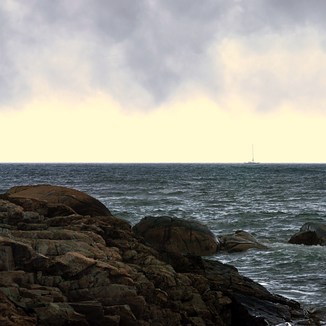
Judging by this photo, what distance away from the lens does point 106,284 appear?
8.61 m

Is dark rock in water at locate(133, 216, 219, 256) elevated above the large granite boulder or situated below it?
below

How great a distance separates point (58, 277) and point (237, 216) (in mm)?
22842

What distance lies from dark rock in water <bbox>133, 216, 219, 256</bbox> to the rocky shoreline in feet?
17.3

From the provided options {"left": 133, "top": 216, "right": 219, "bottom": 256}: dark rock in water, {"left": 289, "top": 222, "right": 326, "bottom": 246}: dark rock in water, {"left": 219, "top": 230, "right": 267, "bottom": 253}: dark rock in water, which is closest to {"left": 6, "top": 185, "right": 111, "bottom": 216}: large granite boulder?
{"left": 133, "top": 216, "right": 219, "bottom": 256}: dark rock in water

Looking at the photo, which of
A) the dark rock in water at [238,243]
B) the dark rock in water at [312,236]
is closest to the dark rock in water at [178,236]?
the dark rock in water at [238,243]

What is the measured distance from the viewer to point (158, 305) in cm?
892

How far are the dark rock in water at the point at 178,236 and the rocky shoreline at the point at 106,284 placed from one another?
526cm

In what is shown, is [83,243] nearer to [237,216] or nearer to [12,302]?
[12,302]

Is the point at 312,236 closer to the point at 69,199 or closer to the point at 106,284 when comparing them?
the point at 69,199

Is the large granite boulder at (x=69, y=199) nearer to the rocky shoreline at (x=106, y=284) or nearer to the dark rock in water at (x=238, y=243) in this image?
the rocky shoreline at (x=106, y=284)

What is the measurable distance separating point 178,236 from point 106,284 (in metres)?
9.51

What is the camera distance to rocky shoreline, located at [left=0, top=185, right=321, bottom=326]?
7.90 m

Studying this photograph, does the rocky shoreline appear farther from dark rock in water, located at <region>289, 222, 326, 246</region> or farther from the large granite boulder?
dark rock in water, located at <region>289, 222, 326, 246</region>

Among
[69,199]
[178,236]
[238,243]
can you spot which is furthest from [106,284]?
[238,243]
